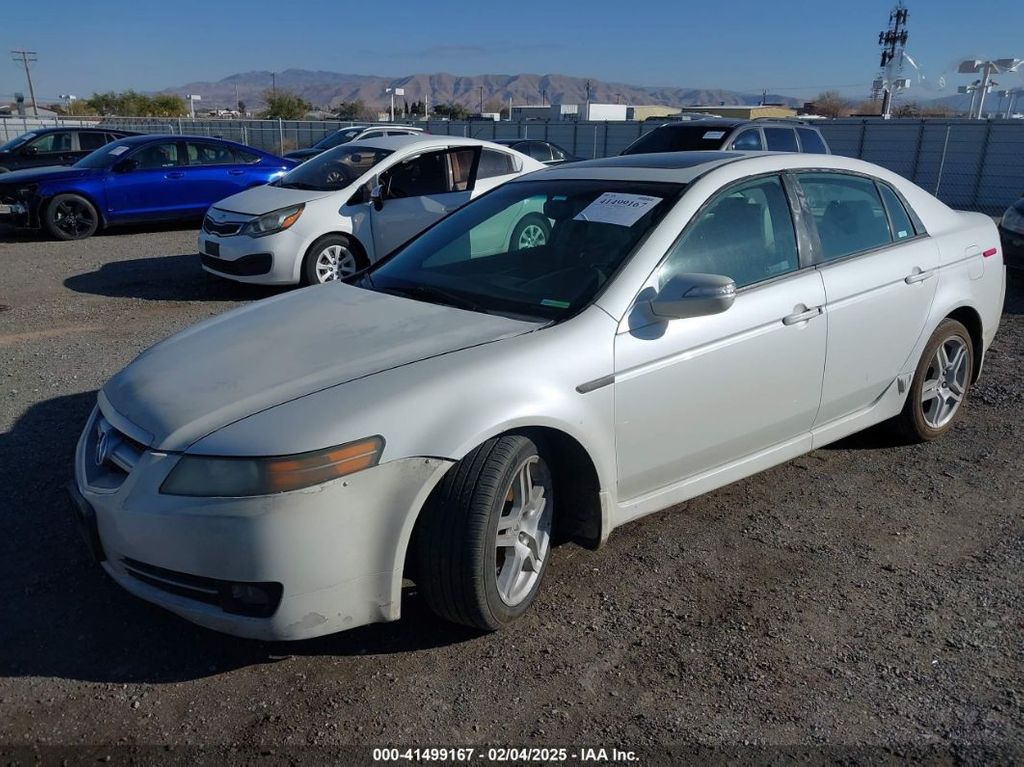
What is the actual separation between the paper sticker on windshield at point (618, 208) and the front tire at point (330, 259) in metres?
4.84

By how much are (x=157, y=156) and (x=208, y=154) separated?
0.78 meters

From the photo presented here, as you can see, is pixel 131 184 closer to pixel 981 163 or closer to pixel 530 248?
pixel 530 248

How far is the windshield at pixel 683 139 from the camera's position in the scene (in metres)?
11.2

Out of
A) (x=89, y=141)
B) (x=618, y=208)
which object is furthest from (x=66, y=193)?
(x=618, y=208)

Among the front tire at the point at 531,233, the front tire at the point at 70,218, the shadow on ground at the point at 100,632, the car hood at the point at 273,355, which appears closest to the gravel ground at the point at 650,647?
the shadow on ground at the point at 100,632

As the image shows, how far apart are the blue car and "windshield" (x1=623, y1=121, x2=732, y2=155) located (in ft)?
20.6

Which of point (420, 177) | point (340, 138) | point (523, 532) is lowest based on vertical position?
point (523, 532)

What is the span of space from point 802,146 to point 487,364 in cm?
1105

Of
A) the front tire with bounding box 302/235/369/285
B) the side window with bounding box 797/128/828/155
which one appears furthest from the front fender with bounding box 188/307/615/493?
the side window with bounding box 797/128/828/155

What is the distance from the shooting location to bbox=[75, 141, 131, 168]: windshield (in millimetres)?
12391

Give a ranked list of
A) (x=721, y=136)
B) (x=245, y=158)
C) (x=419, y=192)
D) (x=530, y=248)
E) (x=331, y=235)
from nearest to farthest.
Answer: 1. (x=530, y=248)
2. (x=331, y=235)
3. (x=419, y=192)
4. (x=721, y=136)
5. (x=245, y=158)

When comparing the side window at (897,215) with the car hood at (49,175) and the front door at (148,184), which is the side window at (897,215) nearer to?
the front door at (148,184)

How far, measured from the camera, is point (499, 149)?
9.52m

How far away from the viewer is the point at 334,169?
29.9ft
